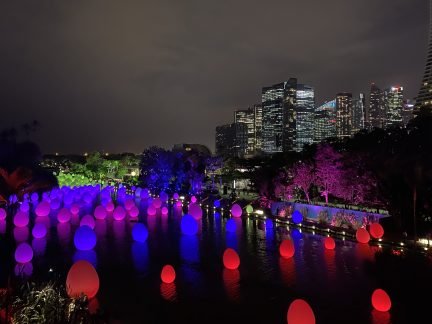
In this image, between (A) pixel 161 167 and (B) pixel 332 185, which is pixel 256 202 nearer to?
(B) pixel 332 185

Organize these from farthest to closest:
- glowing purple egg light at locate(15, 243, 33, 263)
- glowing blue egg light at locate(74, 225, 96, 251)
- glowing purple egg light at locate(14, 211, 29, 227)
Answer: glowing purple egg light at locate(14, 211, 29, 227) < glowing blue egg light at locate(74, 225, 96, 251) < glowing purple egg light at locate(15, 243, 33, 263)

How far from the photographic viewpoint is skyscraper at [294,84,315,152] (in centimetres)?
15688

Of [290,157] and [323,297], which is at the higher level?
[290,157]

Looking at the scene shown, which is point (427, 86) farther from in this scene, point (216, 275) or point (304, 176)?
point (216, 275)

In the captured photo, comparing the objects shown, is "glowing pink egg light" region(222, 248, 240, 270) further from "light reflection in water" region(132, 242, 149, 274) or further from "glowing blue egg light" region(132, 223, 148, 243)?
"glowing blue egg light" region(132, 223, 148, 243)

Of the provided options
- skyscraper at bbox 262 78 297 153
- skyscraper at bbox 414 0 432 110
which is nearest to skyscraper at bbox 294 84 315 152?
skyscraper at bbox 262 78 297 153

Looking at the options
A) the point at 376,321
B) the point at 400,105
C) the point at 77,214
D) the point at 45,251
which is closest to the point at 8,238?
the point at 45,251

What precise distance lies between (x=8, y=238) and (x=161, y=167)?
1070 inches

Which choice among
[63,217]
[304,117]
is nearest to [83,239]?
[63,217]

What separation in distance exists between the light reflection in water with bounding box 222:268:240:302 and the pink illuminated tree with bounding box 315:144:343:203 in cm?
1293

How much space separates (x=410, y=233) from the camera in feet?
66.2

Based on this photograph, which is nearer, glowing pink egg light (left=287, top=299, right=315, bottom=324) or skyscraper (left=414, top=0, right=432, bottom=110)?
glowing pink egg light (left=287, top=299, right=315, bottom=324)

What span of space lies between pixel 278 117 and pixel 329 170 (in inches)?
5622

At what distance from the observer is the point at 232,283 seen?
13.3 metres
